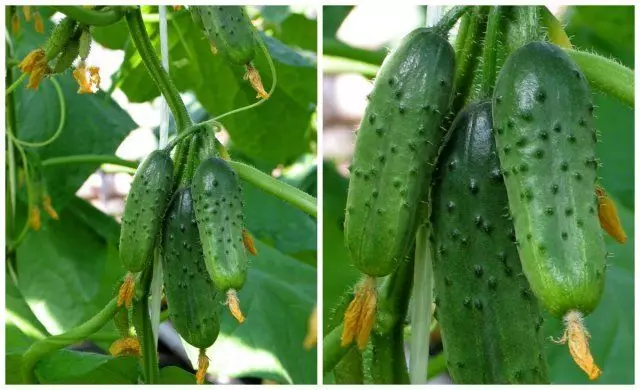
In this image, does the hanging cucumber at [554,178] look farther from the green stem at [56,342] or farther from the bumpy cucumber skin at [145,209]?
the green stem at [56,342]

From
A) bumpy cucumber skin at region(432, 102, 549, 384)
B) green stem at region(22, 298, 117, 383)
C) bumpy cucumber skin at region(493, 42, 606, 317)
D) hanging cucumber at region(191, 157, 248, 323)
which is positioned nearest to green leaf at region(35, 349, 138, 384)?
green stem at region(22, 298, 117, 383)

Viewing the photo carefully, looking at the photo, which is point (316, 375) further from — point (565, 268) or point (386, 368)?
point (565, 268)

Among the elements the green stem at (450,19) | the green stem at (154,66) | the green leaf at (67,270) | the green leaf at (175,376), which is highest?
the green stem at (450,19)

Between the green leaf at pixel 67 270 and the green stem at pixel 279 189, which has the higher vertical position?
the green stem at pixel 279 189

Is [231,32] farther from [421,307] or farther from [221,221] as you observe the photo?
[421,307]

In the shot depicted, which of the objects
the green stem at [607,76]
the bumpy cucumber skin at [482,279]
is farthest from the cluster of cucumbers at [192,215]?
the green stem at [607,76]

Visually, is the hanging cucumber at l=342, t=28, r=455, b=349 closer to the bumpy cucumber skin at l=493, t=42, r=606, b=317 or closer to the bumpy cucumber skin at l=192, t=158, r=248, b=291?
the bumpy cucumber skin at l=493, t=42, r=606, b=317

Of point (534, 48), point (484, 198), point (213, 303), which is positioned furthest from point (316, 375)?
point (534, 48)
